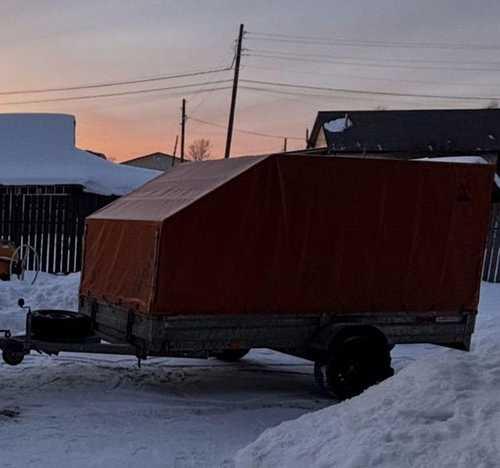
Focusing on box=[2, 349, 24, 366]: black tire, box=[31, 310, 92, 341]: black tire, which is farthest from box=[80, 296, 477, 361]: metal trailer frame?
box=[2, 349, 24, 366]: black tire

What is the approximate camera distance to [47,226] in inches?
698

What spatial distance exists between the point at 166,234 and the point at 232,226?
74 centimetres

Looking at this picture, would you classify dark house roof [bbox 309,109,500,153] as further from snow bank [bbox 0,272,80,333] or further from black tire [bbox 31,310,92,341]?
black tire [bbox 31,310,92,341]

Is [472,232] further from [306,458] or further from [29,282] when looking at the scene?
[29,282]

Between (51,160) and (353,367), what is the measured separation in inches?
590

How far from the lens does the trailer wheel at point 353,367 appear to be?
846cm

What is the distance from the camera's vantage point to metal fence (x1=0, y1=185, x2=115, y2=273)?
17641 millimetres

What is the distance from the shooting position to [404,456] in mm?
5113

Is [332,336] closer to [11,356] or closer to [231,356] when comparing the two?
[231,356]

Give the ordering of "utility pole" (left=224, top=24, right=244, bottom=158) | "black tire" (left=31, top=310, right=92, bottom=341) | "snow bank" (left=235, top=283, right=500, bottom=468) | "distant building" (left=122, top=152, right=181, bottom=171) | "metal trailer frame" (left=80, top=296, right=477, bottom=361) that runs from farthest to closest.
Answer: "distant building" (left=122, top=152, right=181, bottom=171) → "utility pole" (left=224, top=24, right=244, bottom=158) → "black tire" (left=31, top=310, right=92, bottom=341) → "metal trailer frame" (left=80, top=296, right=477, bottom=361) → "snow bank" (left=235, top=283, right=500, bottom=468)

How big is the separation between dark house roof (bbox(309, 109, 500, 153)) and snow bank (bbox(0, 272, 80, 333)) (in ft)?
102

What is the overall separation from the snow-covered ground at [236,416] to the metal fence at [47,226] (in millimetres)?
7874

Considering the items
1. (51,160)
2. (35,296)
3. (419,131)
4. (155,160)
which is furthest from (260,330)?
(155,160)

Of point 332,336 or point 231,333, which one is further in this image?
point 332,336
